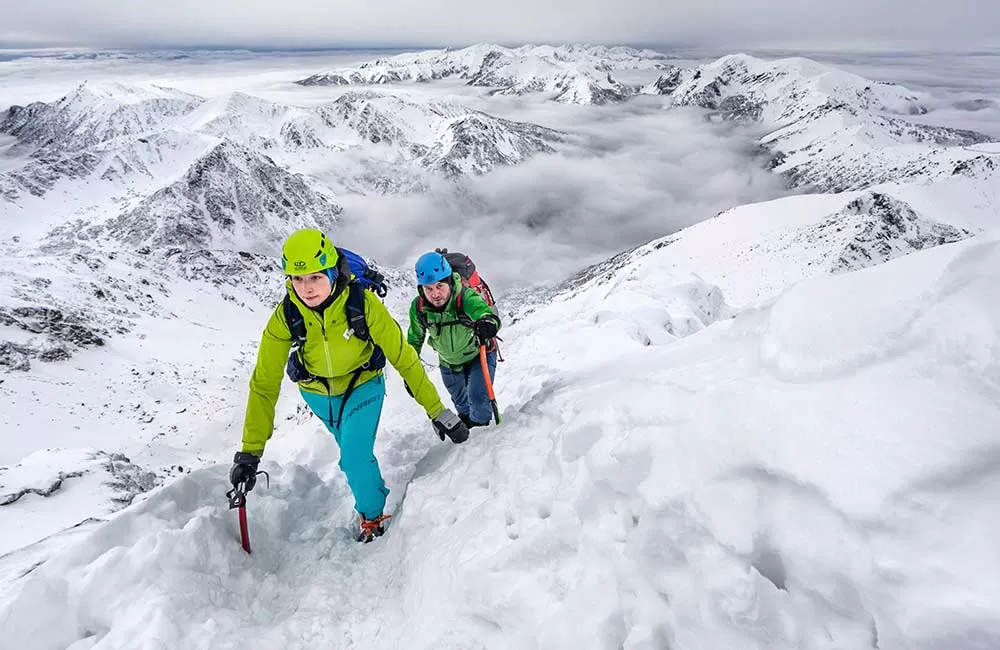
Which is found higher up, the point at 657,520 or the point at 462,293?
the point at 462,293

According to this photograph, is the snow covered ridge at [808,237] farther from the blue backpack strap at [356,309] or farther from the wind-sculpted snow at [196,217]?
the wind-sculpted snow at [196,217]

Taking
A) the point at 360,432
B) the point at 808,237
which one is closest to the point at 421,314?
the point at 360,432

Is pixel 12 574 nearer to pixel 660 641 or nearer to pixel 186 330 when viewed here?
pixel 660 641

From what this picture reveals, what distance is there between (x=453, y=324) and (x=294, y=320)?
2.33m

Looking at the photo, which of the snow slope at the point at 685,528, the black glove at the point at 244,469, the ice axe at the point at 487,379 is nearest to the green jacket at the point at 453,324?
the ice axe at the point at 487,379

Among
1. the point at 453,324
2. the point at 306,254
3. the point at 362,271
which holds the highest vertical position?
the point at 306,254

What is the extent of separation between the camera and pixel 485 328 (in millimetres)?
6832

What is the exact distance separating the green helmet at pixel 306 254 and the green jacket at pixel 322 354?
0.51 meters

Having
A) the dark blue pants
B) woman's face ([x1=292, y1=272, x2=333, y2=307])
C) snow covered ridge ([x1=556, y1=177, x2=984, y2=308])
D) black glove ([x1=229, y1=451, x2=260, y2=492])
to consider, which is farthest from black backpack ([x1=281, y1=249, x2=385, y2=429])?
snow covered ridge ([x1=556, y1=177, x2=984, y2=308])

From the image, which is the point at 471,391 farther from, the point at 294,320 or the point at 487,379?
the point at 294,320

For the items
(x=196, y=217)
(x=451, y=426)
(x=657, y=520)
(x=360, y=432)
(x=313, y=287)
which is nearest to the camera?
(x=657, y=520)

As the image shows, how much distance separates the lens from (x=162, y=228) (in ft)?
518

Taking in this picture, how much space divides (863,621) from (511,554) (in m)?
2.57

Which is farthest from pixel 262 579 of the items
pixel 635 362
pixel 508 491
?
pixel 635 362
